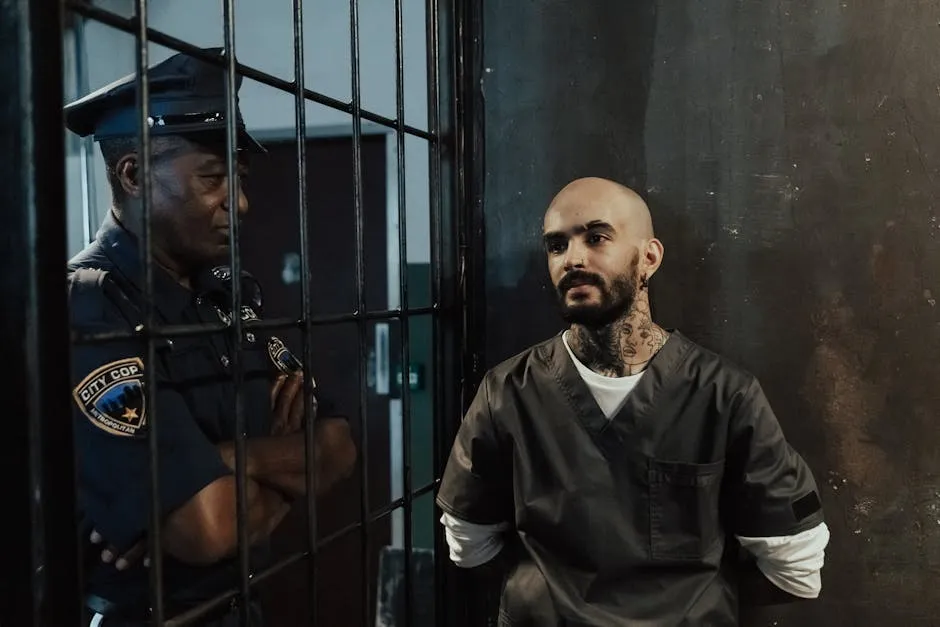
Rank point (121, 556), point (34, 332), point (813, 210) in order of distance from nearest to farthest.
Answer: point (34, 332) → point (121, 556) → point (813, 210)

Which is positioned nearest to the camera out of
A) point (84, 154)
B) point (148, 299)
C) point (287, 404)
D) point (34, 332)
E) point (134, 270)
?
point (34, 332)

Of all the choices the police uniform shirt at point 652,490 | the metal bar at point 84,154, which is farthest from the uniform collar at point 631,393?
the metal bar at point 84,154

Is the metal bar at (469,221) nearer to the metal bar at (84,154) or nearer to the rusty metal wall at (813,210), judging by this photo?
the rusty metal wall at (813,210)

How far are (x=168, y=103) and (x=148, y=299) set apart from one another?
0.39m

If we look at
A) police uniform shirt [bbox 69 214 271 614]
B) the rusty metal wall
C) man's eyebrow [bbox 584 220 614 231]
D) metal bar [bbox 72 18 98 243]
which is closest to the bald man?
man's eyebrow [bbox 584 220 614 231]

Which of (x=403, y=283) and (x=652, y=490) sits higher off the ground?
(x=403, y=283)

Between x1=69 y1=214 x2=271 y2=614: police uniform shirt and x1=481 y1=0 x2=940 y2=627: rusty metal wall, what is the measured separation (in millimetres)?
803

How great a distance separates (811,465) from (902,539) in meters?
0.19

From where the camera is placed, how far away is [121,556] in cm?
102

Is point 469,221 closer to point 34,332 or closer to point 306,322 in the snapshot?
point 306,322

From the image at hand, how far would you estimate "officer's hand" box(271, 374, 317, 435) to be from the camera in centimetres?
123

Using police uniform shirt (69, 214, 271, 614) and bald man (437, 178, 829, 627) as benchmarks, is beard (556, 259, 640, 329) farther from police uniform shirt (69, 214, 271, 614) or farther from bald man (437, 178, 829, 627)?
police uniform shirt (69, 214, 271, 614)

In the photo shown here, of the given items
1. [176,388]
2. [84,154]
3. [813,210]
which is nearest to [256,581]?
[176,388]

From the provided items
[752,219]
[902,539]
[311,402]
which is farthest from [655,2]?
[902,539]
